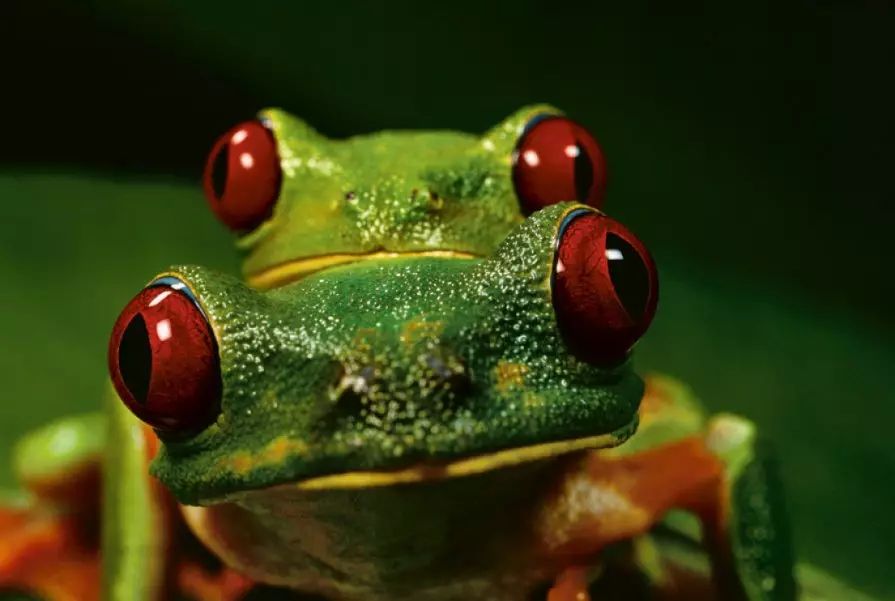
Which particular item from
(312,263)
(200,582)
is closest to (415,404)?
(312,263)

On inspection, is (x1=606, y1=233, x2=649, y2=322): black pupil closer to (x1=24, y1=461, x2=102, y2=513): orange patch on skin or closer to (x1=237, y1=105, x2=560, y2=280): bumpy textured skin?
(x1=237, y1=105, x2=560, y2=280): bumpy textured skin

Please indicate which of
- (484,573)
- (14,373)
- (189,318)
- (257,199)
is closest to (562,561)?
(484,573)

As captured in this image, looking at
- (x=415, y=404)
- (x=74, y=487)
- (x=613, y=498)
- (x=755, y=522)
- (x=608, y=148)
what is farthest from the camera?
(x=608, y=148)

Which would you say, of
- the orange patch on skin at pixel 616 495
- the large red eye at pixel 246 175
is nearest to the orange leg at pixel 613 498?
the orange patch on skin at pixel 616 495

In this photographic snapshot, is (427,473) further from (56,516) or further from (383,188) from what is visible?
(56,516)

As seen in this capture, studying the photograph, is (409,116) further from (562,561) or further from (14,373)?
(562,561)

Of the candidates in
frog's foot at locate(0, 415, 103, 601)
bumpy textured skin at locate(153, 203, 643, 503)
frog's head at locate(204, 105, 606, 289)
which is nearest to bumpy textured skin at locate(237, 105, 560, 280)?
frog's head at locate(204, 105, 606, 289)

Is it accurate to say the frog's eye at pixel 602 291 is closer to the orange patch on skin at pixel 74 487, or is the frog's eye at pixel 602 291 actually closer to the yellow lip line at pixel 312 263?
the yellow lip line at pixel 312 263
